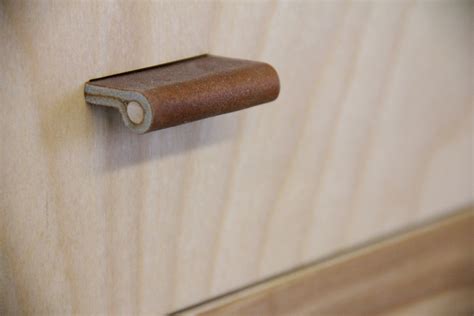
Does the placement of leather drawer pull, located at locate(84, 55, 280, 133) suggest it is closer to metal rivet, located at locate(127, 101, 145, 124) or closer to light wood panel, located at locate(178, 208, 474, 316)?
metal rivet, located at locate(127, 101, 145, 124)

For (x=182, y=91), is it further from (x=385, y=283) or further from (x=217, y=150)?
(x=385, y=283)

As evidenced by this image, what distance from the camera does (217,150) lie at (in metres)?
0.34

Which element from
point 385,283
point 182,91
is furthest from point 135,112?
point 385,283

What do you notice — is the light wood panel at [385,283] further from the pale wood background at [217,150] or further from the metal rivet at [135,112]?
the metal rivet at [135,112]

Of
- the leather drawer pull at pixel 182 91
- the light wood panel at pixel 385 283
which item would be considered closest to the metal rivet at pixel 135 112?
the leather drawer pull at pixel 182 91

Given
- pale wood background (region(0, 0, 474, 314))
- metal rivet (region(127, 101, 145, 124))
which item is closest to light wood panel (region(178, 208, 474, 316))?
pale wood background (region(0, 0, 474, 314))

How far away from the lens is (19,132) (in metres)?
0.27

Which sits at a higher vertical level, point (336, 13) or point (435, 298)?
point (336, 13)

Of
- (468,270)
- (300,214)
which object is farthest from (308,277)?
(468,270)

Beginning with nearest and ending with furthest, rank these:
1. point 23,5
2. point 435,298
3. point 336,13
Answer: point 23,5, point 336,13, point 435,298

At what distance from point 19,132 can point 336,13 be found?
16cm

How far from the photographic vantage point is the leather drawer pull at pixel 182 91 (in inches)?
10.3

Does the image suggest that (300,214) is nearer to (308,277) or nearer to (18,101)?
(308,277)

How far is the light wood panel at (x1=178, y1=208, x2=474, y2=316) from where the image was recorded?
37 cm
